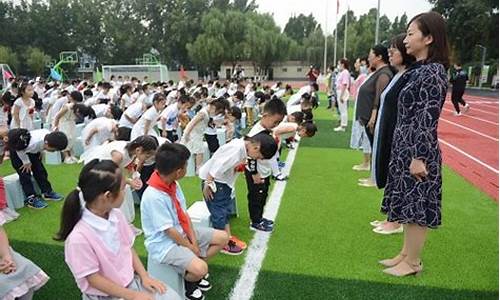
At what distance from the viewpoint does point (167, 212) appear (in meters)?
2.71

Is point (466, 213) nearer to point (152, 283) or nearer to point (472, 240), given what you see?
point (472, 240)

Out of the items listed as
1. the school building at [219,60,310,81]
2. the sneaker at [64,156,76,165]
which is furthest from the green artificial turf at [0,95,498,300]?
the school building at [219,60,310,81]

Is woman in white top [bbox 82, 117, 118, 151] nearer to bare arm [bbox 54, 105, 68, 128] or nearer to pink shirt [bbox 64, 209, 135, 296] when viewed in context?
bare arm [bbox 54, 105, 68, 128]

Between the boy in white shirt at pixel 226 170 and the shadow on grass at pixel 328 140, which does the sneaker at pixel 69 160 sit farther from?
the shadow on grass at pixel 328 140

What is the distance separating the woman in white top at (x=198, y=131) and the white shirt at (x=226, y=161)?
2.58 metres

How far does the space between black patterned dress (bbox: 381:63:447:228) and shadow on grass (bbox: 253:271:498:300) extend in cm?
53

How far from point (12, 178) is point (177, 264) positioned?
3.42 meters

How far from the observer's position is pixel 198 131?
6.46 meters

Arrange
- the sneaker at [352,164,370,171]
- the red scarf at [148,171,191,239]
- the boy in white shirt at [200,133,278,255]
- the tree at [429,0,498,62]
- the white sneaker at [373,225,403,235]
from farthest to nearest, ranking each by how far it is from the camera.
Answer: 1. the tree at [429,0,498,62]
2. the sneaker at [352,164,370,171]
3. the white sneaker at [373,225,403,235]
4. the boy in white shirt at [200,133,278,255]
5. the red scarf at [148,171,191,239]

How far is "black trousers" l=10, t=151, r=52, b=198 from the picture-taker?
4.95 metres

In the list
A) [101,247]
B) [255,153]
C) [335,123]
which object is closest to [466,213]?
[255,153]

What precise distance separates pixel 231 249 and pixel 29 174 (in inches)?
114

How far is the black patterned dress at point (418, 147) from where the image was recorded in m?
2.88

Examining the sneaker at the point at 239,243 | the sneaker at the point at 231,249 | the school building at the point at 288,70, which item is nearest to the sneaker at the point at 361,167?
the sneaker at the point at 239,243
